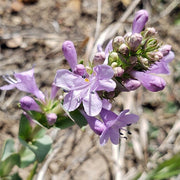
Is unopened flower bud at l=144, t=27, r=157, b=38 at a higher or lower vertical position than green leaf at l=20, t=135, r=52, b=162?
higher

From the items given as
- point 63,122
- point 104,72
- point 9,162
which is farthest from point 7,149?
point 104,72

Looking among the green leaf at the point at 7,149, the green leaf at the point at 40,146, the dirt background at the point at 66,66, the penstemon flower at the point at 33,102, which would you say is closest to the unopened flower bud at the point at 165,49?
the penstemon flower at the point at 33,102

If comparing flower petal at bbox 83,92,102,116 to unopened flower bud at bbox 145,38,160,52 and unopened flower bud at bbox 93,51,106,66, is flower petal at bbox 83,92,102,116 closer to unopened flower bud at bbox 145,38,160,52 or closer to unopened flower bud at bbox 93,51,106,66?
unopened flower bud at bbox 93,51,106,66

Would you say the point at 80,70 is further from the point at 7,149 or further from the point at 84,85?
the point at 7,149

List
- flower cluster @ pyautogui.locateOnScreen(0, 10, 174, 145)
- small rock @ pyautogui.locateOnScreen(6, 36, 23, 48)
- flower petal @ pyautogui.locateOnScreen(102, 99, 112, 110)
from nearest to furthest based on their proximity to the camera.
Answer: flower cluster @ pyautogui.locateOnScreen(0, 10, 174, 145)
flower petal @ pyautogui.locateOnScreen(102, 99, 112, 110)
small rock @ pyautogui.locateOnScreen(6, 36, 23, 48)

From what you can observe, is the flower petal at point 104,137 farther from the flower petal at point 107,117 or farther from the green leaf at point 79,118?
the green leaf at point 79,118

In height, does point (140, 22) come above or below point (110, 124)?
above

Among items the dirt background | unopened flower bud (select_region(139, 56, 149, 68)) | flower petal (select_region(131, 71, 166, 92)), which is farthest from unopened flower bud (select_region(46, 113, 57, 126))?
the dirt background
